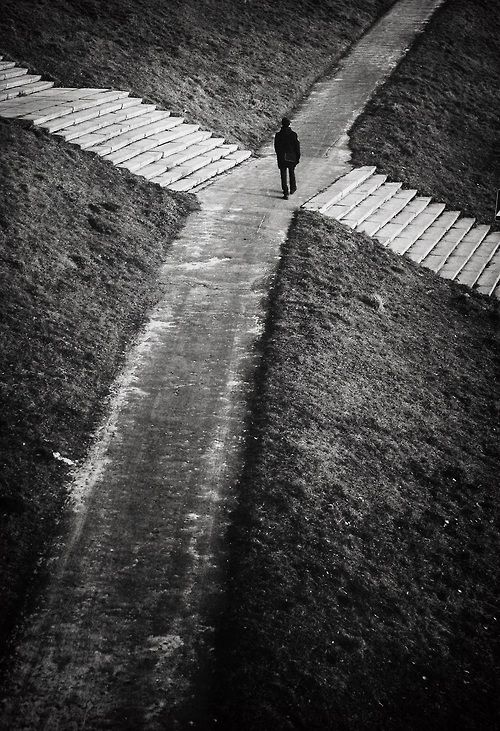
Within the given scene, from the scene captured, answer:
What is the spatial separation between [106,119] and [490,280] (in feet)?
28.9

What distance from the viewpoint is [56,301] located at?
10086 millimetres

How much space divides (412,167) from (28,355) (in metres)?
12.9

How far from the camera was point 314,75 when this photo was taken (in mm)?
23812

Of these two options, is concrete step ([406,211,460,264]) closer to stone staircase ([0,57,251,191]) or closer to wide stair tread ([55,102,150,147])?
stone staircase ([0,57,251,191])

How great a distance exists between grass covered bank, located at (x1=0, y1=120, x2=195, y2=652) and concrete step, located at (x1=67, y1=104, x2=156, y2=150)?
697 millimetres

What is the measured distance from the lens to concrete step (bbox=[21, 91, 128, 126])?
1451 cm

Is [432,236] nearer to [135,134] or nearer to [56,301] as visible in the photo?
[135,134]

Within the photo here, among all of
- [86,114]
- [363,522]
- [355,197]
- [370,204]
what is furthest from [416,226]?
[363,522]

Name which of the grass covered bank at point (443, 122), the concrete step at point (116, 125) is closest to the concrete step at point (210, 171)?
the concrete step at point (116, 125)

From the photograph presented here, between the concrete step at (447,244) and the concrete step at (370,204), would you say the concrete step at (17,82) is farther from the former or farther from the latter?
the concrete step at (447,244)

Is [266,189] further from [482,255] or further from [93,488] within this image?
[93,488]

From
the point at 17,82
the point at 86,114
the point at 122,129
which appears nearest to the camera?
the point at 86,114

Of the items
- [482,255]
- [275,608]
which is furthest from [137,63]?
[275,608]

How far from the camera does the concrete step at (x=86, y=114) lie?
1456 centimetres
